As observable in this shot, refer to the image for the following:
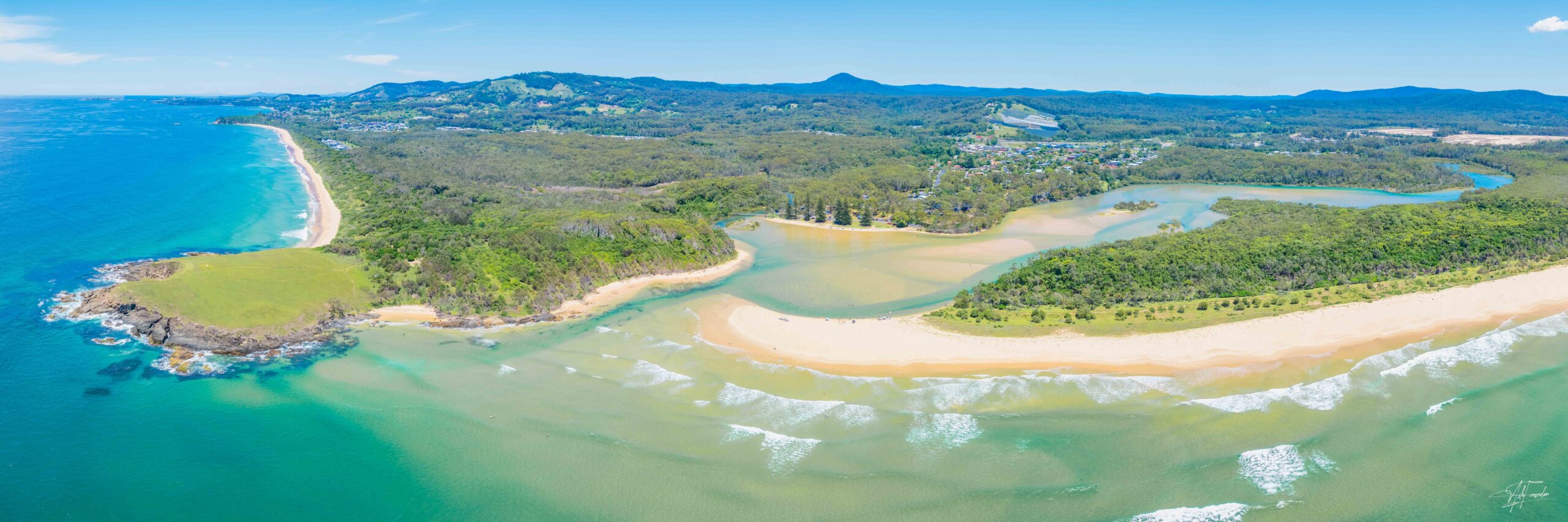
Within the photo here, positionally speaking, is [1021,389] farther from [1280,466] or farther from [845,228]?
[845,228]

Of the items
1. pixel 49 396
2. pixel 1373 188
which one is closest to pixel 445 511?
pixel 49 396

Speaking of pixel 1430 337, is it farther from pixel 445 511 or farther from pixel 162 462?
pixel 162 462

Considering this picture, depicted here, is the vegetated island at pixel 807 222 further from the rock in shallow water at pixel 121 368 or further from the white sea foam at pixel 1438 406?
the white sea foam at pixel 1438 406

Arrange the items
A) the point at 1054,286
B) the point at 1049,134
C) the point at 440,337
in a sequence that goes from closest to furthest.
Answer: the point at 440,337
the point at 1054,286
the point at 1049,134

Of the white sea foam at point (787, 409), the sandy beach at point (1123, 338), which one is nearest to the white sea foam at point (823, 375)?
the sandy beach at point (1123, 338)

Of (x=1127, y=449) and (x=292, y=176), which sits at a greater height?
(x=292, y=176)

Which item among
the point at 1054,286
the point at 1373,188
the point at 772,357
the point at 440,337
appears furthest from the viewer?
the point at 1373,188

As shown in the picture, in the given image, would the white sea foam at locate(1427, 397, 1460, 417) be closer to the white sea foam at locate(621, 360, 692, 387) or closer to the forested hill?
the white sea foam at locate(621, 360, 692, 387)

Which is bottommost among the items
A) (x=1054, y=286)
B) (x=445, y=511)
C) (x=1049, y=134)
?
(x=445, y=511)
